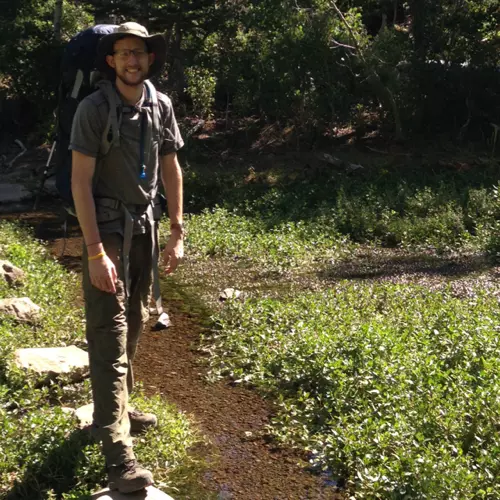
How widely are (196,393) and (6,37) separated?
1787 centimetres

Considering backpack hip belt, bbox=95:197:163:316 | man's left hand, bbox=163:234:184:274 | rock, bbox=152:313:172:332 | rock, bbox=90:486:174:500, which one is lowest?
rock, bbox=152:313:172:332

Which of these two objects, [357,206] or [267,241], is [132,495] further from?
[357,206]

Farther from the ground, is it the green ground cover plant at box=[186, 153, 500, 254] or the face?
the face

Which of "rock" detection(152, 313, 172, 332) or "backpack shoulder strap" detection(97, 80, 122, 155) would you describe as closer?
"backpack shoulder strap" detection(97, 80, 122, 155)

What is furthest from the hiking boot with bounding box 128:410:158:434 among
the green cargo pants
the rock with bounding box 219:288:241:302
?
the rock with bounding box 219:288:241:302

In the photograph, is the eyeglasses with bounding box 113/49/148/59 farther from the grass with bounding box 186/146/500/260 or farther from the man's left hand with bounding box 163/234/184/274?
the grass with bounding box 186/146/500/260

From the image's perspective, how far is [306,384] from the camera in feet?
19.9

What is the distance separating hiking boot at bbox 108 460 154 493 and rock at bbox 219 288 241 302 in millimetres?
4216

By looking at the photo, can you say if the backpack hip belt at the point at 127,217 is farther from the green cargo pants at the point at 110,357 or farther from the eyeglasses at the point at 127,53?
the eyeglasses at the point at 127,53

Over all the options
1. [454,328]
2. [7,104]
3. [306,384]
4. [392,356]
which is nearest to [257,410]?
[306,384]

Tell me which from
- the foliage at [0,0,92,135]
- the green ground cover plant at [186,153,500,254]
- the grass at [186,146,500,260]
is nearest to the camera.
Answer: the green ground cover plant at [186,153,500,254]

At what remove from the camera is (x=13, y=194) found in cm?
1575

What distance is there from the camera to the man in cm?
404

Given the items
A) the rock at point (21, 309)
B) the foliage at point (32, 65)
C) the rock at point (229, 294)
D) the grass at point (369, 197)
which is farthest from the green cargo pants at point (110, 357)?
the foliage at point (32, 65)
